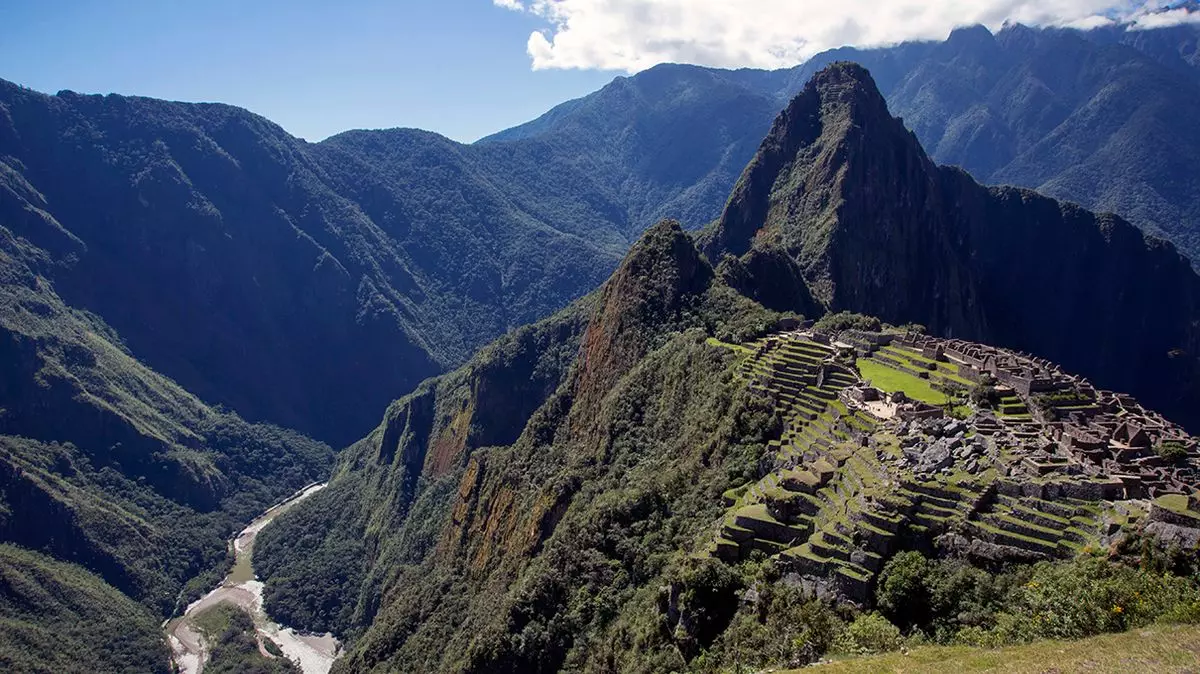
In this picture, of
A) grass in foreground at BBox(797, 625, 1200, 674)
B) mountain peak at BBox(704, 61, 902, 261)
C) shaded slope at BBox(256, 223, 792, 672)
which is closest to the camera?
grass in foreground at BBox(797, 625, 1200, 674)

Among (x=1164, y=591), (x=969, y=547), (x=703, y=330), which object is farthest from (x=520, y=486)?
(x=1164, y=591)

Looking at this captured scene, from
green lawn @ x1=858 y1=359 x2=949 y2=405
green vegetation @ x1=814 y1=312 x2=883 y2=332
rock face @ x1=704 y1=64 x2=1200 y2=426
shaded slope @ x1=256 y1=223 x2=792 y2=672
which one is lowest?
shaded slope @ x1=256 y1=223 x2=792 y2=672

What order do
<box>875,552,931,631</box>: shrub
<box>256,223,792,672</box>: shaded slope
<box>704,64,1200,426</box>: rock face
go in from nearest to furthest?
1. <box>875,552,931,631</box>: shrub
2. <box>256,223,792,672</box>: shaded slope
3. <box>704,64,1200,426</box>: rock face

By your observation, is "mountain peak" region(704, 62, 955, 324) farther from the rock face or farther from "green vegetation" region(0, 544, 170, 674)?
"green vegetation" region(0, 544, 170, 674)

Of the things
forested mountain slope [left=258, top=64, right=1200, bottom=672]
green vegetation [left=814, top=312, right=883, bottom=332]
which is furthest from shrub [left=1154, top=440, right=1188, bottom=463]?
green vegetation [left=814, top=312, right=883, bottom=332]

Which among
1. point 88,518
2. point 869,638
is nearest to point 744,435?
point 869,638

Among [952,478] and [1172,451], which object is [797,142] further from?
[952,478]

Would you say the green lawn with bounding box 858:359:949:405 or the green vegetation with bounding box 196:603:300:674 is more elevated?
the green lawn with bounding box 858:359:949:405

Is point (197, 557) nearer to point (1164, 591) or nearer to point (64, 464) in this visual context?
point (64, 464)
